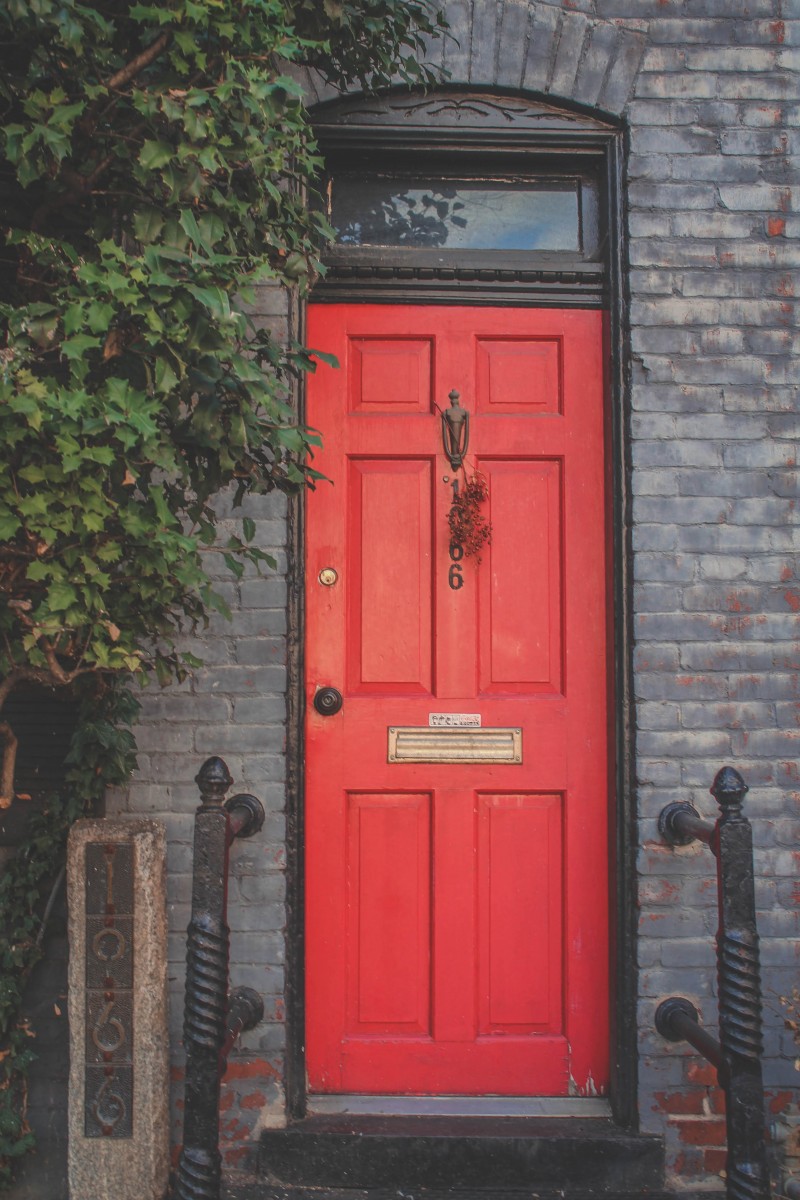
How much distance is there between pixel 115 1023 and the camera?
2719 millimetres

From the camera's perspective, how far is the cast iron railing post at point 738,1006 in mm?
2115

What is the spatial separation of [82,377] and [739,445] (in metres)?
2.06

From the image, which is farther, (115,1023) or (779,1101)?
(779,1101)

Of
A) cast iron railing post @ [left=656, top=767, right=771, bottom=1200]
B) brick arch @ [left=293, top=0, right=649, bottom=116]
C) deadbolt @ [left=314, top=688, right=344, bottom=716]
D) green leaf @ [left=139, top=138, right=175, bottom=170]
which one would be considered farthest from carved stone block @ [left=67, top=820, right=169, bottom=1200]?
brick arch @ [left=293, top=0, right=649, bottom=116]

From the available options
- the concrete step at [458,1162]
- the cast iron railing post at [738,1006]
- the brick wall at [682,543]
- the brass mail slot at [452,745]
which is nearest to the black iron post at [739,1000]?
the cast iron railing post at [738,1006]

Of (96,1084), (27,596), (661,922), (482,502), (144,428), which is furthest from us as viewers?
(482,502)

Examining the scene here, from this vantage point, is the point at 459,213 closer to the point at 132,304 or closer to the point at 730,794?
the point at 132,304

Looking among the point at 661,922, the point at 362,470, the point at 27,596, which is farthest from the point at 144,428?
the point at 661,922

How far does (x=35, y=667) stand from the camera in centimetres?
219

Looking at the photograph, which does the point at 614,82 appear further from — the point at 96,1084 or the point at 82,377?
the point at 96,1084

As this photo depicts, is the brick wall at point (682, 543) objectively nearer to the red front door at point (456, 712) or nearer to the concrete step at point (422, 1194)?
the concrete step at point (422, 1194)

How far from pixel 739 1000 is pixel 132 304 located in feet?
6.53

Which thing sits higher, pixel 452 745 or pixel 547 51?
pixel 547 51

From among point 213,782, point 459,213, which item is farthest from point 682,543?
point 213,782
